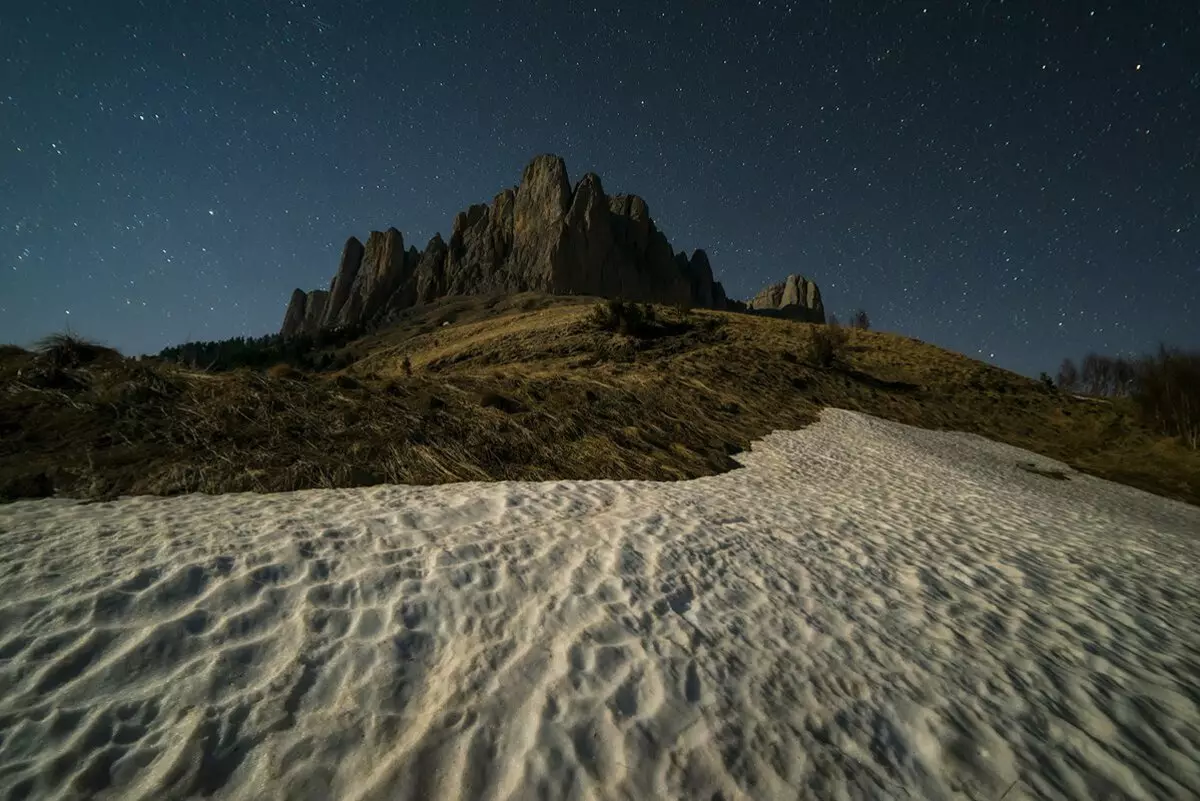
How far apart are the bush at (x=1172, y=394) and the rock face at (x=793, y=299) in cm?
6991

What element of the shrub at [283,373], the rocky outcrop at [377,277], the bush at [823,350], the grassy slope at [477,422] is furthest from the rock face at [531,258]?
the shrub at [283,373]

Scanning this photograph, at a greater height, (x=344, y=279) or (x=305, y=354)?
(x=344, y=279)

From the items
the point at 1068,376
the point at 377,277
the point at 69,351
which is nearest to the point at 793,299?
the point at 1068,376

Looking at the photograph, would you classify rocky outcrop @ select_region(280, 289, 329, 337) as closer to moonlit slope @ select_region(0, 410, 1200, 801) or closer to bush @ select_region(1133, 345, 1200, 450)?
moonlit slope @ select_region(0, 410, 1200, 801)

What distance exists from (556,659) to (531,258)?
2693 inches

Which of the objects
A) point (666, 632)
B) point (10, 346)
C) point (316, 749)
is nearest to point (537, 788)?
point (316, 749)

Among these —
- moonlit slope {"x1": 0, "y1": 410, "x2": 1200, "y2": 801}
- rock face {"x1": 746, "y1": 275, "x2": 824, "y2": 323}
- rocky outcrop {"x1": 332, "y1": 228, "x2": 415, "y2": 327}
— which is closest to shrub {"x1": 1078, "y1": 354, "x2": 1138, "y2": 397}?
rock face {"x1": 746, "y1": 275, "x2": 824, "y2": 323}

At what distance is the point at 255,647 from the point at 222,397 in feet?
18.5

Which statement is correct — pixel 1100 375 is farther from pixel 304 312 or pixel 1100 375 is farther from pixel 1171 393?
pixel 304 312

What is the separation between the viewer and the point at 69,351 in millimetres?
7289

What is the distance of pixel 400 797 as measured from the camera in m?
2.04

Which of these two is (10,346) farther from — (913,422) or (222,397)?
(913,422)

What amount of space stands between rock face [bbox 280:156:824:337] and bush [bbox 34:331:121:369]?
5612 centimetres

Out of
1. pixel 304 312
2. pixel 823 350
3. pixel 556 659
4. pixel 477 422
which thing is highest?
pixel 304 312
